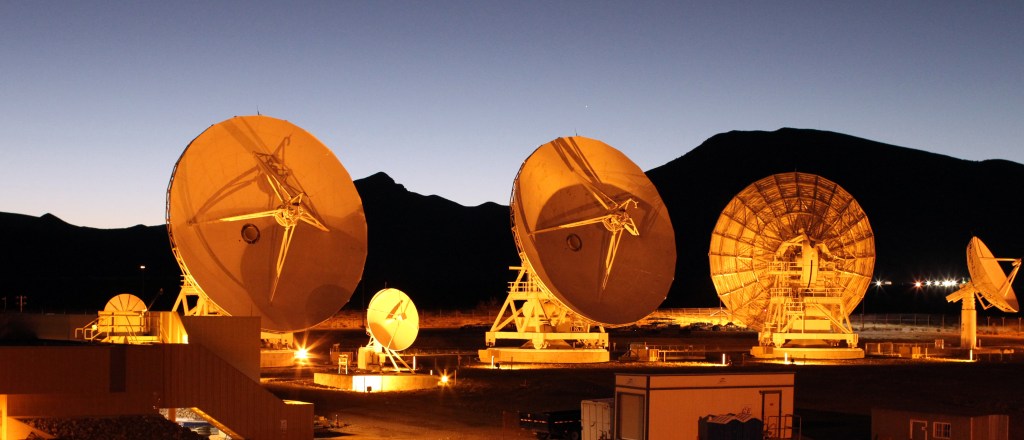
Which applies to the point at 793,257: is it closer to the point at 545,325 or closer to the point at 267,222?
the point at 545,325

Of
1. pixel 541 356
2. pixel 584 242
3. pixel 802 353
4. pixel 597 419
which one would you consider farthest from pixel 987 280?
pixel 597 419

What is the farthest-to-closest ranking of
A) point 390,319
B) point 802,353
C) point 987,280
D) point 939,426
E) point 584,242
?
point 987,280
point 802,353
point 584,242
point 390,319
point 939,426

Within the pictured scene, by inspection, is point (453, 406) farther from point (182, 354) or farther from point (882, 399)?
point (882, 399)

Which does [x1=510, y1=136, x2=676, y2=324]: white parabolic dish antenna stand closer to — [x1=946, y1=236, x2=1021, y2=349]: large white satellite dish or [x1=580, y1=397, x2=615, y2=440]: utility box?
[x1=946, y1=236, x2=1021, y2=349]: large white satellite dish

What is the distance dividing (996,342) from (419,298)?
76313 millimetres

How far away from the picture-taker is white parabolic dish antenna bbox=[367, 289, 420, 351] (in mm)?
46875

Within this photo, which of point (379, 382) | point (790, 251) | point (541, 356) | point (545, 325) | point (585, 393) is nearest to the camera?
point (585, 393)

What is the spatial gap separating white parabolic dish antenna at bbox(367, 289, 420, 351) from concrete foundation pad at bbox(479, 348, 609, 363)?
30.2 feet

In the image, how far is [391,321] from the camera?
1850 inches

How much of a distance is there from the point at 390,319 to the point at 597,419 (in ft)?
59.4

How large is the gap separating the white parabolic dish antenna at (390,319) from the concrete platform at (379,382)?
2.55m

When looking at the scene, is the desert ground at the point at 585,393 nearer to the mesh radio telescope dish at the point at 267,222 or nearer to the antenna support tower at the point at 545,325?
the antenna support tower at the point at 545,325

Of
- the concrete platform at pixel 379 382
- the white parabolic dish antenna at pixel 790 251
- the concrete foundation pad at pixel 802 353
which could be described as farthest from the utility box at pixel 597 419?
the white parabolic dish antenna at pixel 790 251

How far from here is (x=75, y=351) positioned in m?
28.5
